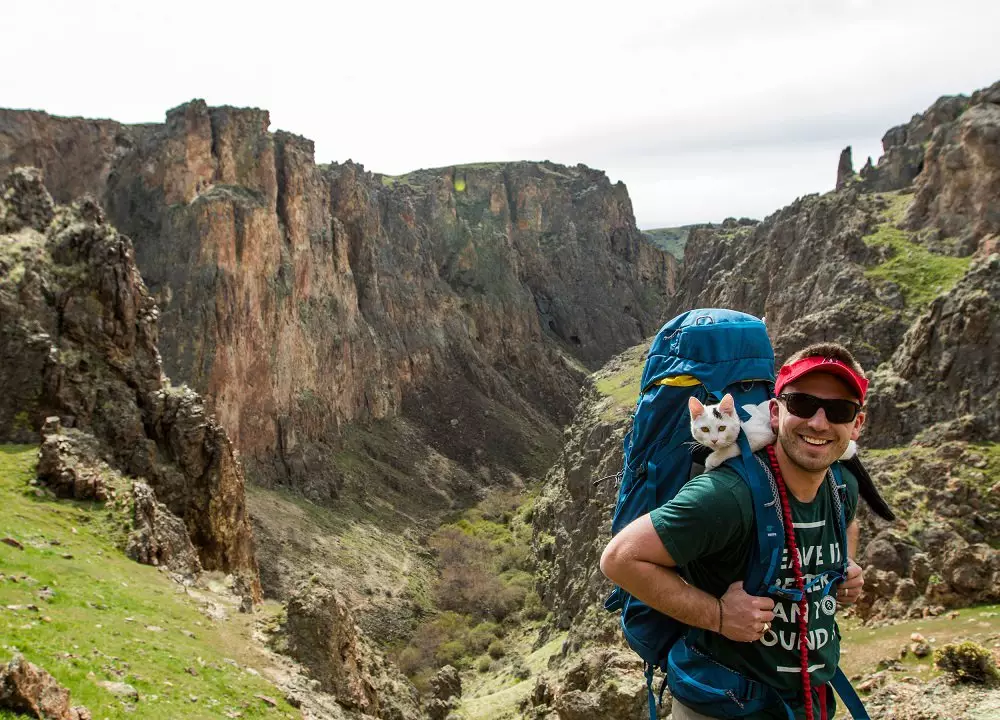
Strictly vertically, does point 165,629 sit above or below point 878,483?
below

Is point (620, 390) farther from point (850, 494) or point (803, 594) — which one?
point (803, 594)

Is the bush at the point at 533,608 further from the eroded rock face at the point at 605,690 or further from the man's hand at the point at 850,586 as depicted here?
the man's hand at the point at 850,586

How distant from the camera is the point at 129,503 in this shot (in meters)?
20.0

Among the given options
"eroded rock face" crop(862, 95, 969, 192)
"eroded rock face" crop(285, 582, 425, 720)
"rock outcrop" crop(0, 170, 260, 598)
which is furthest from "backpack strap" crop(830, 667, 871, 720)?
"eroded rock face" crop(862, 95, 969, 192)

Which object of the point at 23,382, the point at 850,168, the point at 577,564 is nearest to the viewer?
the point at 23,382

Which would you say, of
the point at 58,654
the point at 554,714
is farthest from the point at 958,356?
the point at 58,654

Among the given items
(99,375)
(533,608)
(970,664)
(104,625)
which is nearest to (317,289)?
(533,608)

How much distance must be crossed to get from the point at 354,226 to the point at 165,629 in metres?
70.0

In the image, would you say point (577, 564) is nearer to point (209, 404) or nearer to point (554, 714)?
point (554, 714)

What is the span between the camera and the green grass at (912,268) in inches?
1290

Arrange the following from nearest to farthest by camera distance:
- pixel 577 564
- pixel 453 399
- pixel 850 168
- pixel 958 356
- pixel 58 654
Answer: pixel 58 654 < pixel 958 356 < pixel 577 564 < pixel 850 168 < pixel 453 399

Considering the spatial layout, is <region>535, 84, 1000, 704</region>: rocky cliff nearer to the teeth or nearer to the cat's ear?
the cat's ear

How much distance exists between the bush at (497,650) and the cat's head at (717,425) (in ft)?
135

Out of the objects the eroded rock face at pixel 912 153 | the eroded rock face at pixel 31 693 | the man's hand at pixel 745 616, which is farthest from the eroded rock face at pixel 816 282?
the man's hand at pixel 745 616
